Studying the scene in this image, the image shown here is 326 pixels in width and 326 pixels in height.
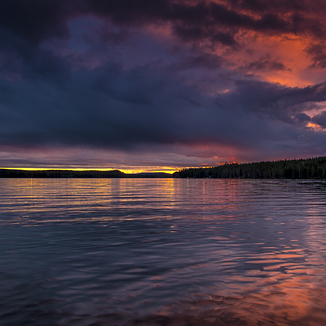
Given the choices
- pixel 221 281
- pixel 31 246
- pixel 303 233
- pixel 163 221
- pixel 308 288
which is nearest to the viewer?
pixel 308 288

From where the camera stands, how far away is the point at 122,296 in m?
7.44

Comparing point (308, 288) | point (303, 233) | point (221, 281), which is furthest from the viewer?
point (303, 233)

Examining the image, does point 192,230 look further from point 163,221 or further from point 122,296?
point 122,296

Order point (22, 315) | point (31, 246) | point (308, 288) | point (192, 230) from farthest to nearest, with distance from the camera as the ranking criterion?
point (192, 230) → point (31, 246) → point (308, 288) → point (22, 315)

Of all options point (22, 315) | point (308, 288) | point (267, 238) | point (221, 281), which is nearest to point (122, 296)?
point (22, 315)

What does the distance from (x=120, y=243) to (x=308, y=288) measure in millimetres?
9008

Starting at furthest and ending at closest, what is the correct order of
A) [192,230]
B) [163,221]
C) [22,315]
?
[163,221] → [192,230] → [22,315]

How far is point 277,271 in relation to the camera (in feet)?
31.5

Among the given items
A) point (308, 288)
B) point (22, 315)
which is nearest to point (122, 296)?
point (22, 315)

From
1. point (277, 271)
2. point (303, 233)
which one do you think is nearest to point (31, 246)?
Result: point (277, 271)

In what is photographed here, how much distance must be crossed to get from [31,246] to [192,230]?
30.9ft

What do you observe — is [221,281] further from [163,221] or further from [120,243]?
[163,221]

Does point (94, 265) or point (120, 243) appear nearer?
point (94, 265)

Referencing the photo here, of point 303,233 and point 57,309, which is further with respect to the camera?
point 303,233
